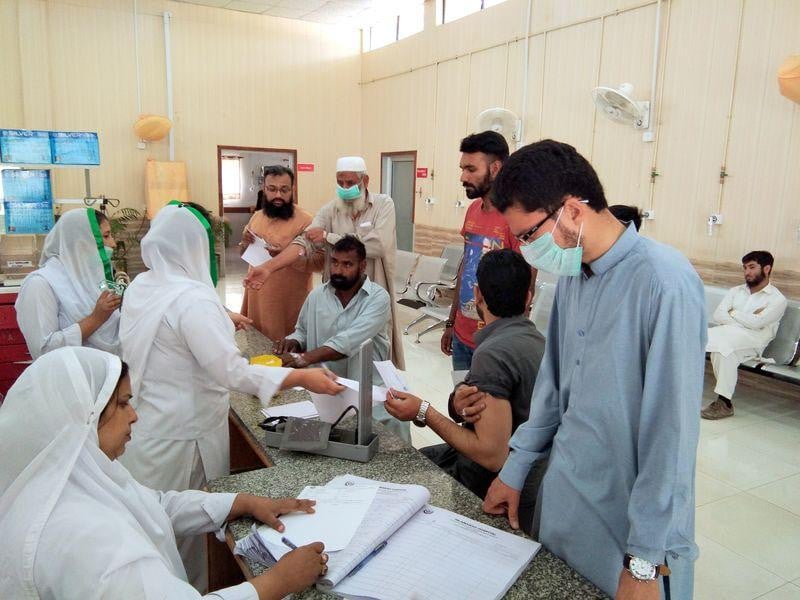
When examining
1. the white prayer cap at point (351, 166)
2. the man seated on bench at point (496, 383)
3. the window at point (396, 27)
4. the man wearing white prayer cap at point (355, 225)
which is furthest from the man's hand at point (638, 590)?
the window at point (396, 27)

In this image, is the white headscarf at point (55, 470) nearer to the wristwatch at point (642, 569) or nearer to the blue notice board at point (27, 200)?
the wristwatch at point (642, 569)

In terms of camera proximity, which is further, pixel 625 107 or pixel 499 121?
pixel 499 121

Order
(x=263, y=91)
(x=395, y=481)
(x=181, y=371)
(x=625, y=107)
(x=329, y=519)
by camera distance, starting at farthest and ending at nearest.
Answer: (x=263, y=91) < (x=625, y=107) < (x=181, y=371) < (x=395, y=481) < (x=329, y=519)

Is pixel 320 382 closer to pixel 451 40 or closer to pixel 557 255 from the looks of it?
pixel 557 255

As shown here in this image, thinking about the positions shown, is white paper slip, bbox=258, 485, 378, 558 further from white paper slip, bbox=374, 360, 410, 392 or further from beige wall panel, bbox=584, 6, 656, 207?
beige wall panel, bbox=584, 6, 656, 207

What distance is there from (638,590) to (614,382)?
0.39 metres

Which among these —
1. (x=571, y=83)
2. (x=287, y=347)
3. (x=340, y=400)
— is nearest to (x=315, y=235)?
(x=287, y=347)

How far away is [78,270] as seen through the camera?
281 cm

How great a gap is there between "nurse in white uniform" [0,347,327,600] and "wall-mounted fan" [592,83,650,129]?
17.8 ft

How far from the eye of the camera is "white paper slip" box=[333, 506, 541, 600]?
1.16 m

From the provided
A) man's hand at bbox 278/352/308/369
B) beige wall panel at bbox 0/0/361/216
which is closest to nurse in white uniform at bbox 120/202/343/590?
man's hand at bbox 278/352/308/369

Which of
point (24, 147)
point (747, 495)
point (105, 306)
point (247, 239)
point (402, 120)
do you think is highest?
point (402, 120)

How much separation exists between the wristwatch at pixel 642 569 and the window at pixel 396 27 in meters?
9.34

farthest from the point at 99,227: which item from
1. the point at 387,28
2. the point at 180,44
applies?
the point at 387,28
